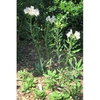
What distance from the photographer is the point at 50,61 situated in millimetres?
4488

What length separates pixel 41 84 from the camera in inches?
170

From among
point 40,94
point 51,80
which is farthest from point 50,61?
point 40,94

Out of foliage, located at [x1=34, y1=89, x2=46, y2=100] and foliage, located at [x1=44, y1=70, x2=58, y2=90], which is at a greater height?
foliage, located at [x1=44, y1=70, x2=58, y2=90]

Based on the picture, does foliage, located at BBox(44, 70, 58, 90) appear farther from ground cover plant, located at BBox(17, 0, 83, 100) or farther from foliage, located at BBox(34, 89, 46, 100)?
foliage, located at BBox(34, 89, 46, 100)

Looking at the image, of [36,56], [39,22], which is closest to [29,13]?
[36,56]

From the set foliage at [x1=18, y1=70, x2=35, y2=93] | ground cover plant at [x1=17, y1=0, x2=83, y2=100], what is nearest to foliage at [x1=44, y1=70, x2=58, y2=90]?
ground cover plant at [x1=17, y1=0, x2=83, y2=100]

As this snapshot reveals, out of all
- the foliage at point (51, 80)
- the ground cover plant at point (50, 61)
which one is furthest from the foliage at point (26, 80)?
the foliage at point (51, 80)

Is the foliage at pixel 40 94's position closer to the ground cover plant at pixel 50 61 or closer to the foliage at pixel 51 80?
the ground cover plant at pixel 50 61

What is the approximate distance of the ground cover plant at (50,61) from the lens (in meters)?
4.09

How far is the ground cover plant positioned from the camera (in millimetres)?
4086
